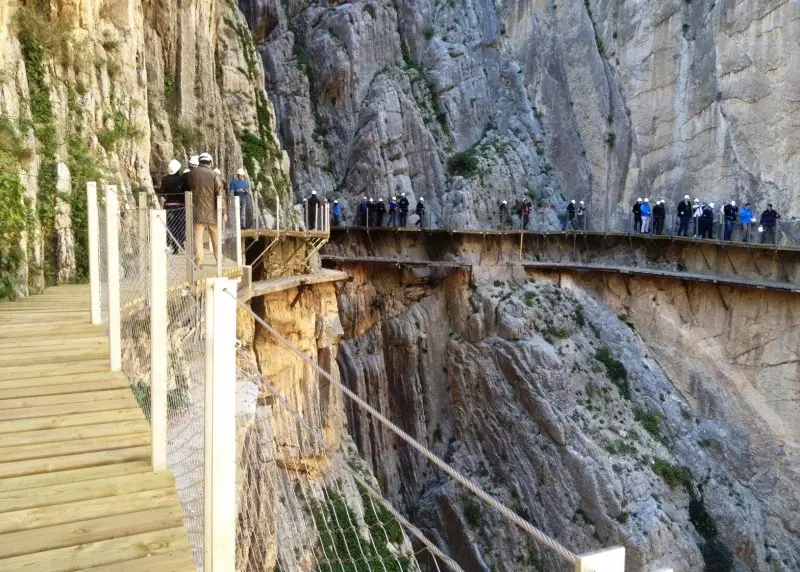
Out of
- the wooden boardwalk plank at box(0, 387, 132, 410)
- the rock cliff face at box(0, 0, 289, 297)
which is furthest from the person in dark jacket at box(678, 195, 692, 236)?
the wooden boardwalk plank at box(0, 387, 132, 410)

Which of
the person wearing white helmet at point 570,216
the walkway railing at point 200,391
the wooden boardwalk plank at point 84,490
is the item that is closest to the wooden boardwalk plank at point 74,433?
the walkway railing at point 200,391

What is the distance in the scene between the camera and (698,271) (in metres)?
30.1

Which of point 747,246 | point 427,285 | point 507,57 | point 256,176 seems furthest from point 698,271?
point 256,176

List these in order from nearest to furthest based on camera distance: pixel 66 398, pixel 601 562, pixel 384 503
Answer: pixel 601 562
pixel 384 503
pixel 66 398

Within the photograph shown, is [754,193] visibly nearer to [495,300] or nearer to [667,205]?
[667,205]

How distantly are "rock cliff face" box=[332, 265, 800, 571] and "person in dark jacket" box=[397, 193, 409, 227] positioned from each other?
2.78 meters

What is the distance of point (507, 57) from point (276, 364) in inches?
1151

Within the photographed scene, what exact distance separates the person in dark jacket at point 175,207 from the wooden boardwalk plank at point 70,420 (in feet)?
12.8

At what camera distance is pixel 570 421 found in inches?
1035

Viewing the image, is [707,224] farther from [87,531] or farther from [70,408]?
[87,531]

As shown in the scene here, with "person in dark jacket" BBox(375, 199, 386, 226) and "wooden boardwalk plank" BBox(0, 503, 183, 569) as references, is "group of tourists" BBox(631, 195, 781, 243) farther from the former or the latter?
"wooden boardwalk plank" BBox(0, 503, 183, 569)

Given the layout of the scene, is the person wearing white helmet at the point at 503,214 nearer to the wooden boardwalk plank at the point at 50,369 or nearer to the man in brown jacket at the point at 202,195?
the man in brown jacket at the point at 202,195

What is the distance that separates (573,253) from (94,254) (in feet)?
95.9

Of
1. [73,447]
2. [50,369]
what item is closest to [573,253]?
[50,369]
